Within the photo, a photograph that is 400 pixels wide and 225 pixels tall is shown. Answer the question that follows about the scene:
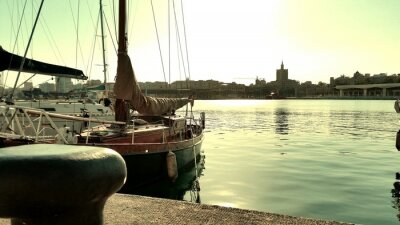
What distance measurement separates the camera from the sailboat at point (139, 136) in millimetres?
13828

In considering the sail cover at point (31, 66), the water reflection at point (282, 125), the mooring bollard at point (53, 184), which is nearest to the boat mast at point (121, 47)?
the sail cover at point (31, 66)

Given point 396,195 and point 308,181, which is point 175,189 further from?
point 396,195

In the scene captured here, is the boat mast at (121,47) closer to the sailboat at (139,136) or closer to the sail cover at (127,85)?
the sailboat at (139,136)

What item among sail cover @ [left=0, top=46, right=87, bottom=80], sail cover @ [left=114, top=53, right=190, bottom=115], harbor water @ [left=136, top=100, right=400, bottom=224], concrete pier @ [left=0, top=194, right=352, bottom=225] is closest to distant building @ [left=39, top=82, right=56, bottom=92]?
harbor water @ [left=136, top=100, right=400, bottom=224]

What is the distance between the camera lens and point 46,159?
9.96 ft

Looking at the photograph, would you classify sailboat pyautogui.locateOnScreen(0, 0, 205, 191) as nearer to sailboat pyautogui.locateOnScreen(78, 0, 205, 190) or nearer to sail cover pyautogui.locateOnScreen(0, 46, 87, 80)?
sailboat pyautogui.locateOnScreen(78, 0, 205, 190)

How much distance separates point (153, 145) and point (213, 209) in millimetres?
8606

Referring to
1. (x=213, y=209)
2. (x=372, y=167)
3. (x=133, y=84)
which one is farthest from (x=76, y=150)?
(x=372, y=167)

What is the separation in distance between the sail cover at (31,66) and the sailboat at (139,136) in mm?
4446

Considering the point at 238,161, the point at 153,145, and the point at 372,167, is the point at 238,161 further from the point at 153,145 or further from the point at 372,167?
the point at 153,145

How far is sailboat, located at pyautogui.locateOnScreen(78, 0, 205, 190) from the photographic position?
45.4ft

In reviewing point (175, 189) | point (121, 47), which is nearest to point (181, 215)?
point (175, 189)

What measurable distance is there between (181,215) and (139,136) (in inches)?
426

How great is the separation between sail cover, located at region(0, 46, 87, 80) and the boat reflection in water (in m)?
8.30
